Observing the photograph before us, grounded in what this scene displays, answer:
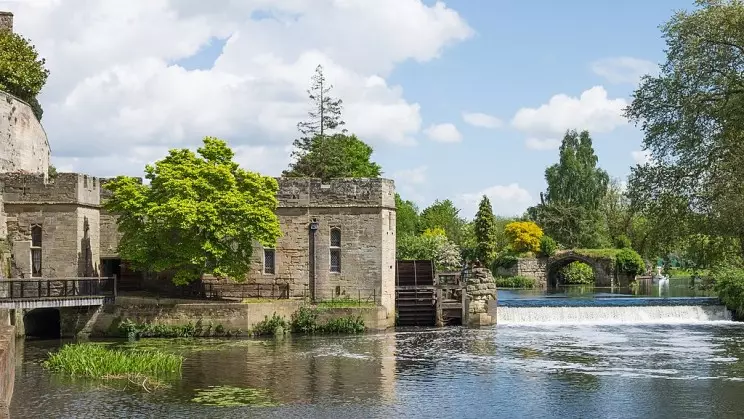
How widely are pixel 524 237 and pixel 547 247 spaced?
6.69 feet

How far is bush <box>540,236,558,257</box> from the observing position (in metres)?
78.5

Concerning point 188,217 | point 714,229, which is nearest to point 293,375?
point 188,217

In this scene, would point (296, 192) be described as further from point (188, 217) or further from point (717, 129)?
point (717, 129)

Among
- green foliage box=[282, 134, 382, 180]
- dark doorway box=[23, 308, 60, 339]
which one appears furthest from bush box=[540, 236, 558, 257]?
dark doorway box=[23, 308, 60, 339]

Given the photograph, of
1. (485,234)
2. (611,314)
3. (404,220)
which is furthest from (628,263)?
(611,314)

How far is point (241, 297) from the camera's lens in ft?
122

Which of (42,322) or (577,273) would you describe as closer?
(42,322)

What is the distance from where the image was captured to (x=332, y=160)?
6372 centimetres

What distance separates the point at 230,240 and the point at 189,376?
10.6 metres

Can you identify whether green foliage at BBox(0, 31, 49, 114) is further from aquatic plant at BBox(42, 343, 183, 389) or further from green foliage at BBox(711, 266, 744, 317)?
green foliage at BBox(711, 266, 744, 317)

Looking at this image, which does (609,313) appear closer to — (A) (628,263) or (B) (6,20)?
(B) (6,20)

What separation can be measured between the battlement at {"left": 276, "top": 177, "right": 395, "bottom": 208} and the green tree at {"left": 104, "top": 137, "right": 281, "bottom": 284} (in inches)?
85.2

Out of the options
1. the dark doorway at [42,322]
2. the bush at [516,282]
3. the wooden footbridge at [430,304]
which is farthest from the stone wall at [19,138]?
the bush at [516,282]

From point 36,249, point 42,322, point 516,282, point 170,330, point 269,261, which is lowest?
point 170,330
